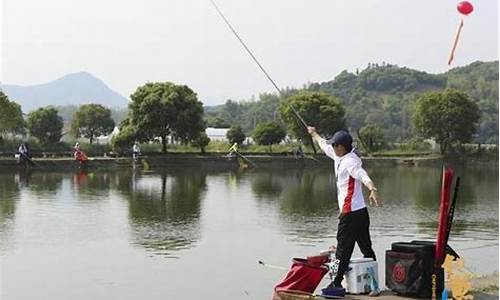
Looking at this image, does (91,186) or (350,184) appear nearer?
(350,184)

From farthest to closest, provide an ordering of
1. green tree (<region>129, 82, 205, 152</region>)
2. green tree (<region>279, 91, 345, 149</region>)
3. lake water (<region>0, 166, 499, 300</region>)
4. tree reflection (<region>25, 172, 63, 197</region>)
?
green tree (<region>279, 91, 345, 149</region>), green tree (<region>129, 82, 205, 152</region>), tree reflection (<region>25, 172, 63, 197</region>), lake water (<region>0, 166, 499, 300</region>)

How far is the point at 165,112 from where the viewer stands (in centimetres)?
4259

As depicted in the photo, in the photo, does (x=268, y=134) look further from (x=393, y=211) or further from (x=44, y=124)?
(x=393, y=211)

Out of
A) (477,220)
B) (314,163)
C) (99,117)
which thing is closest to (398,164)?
(314,163)

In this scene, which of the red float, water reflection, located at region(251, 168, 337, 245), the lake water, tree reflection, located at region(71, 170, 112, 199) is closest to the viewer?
the red float

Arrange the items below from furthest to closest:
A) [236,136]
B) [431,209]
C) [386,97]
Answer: [386,97] < [236,136] < [431,209]

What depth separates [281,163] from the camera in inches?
1667

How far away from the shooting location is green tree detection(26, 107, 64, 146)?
4744 cm

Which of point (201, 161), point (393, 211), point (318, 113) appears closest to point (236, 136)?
point (318, 113)

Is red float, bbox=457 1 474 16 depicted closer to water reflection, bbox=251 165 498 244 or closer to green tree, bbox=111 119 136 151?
water reflection, bbox=251 165 498 244

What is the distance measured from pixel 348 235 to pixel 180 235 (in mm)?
5658

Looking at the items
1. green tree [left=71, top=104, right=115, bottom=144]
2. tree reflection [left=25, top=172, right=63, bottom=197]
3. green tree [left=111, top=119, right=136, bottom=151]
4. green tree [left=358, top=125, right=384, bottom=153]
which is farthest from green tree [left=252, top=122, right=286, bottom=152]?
tree reflection [left=25, top=172, right=63, bottom=197]

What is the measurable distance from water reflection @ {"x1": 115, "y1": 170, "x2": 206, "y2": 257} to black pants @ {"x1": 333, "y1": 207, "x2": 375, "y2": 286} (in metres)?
3.88

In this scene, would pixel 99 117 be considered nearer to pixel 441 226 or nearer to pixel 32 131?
pixel 32 131
